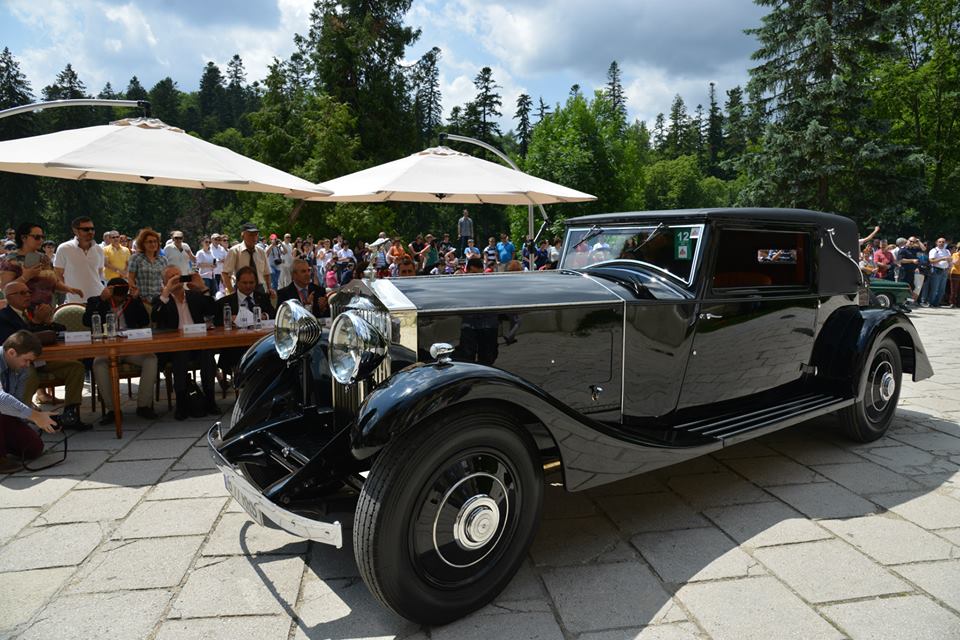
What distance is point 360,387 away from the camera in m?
3.17

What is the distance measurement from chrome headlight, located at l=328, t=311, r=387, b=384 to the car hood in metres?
0.30

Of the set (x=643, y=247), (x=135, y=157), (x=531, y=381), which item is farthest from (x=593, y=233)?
(x=135, y=157)

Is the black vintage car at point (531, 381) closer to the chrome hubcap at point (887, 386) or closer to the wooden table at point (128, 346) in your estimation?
the chrome hubcap at point (887, 386)

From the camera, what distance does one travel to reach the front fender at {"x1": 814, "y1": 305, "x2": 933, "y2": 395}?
14.2 ft

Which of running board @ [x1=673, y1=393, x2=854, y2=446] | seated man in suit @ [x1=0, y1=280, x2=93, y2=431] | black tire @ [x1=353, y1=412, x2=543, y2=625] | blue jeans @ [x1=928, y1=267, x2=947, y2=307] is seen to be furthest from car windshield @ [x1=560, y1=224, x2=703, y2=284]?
blue jeans @ [x1=928, y1=267, x2=947, y2=307]

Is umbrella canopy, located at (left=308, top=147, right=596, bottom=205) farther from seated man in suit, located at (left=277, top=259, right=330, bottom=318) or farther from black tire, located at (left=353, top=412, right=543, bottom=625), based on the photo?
black tire, located at (left=353, top=412, right=543, bottom=625)

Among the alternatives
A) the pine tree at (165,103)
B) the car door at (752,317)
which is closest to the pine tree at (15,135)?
the pine tree at (165,103)

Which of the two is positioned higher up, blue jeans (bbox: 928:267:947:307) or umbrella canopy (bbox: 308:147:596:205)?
umbrella canopy (bbox: 308:147:596:205)

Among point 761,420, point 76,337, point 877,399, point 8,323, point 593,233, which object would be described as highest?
point 593,233

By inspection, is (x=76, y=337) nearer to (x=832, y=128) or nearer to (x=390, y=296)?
(x=390, y=296)

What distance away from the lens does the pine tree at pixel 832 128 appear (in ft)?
72.5

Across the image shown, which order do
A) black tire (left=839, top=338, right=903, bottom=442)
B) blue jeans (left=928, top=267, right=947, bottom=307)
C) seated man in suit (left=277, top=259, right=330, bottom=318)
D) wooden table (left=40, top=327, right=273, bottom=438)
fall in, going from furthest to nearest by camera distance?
blue jeans (left=928, top=267, right=947, bottom=307) → seated man in suit (left=277, top=259, right=330, bottom=318) → wooden table (left=40, top=327, right=273, bottom=438) → black tire (left=839, top=338, right=903, bottom=442)

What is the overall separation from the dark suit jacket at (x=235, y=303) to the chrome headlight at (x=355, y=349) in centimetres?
369

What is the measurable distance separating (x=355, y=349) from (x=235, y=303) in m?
Answer: 4.12
